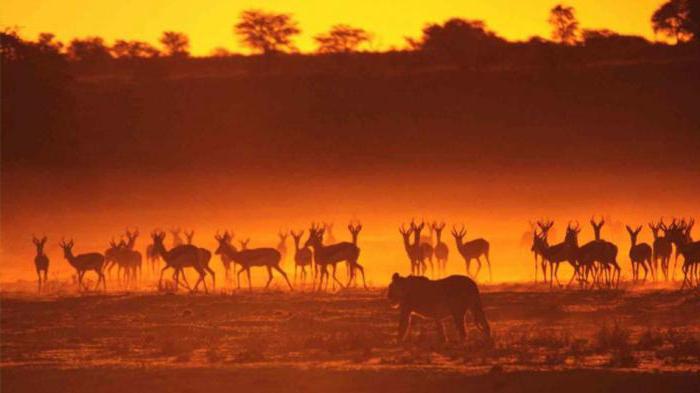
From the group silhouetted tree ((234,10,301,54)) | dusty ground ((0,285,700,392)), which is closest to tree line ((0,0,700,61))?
silhouetted tree ((234,10,301,54))

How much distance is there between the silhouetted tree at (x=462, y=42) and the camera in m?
82.1

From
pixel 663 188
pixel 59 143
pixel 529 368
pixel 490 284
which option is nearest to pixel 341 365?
pixel 529 368

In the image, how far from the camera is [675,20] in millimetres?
87125

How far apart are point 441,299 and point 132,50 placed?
8499 centimetres

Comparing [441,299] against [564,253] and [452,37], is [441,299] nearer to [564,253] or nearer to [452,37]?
[564,253]

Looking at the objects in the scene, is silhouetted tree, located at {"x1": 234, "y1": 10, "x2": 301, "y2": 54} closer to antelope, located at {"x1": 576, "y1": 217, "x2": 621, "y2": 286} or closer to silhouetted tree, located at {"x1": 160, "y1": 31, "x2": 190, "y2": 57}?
silhouetted tree, located at {"x1": 160, "y1": 31, "x2": 190, "y2": 57}

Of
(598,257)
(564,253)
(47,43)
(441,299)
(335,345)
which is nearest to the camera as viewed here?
(441,299)

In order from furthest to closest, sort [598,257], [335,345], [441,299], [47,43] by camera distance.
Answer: [47,43]
[598,257]
[335,345]
[441,299]

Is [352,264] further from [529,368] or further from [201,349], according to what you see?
[529,368]

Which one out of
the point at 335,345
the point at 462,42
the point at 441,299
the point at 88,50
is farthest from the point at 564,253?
the point at 88,50

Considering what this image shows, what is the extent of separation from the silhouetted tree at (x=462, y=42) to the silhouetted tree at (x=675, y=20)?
900 centimetres

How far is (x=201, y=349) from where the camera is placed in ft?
77.9

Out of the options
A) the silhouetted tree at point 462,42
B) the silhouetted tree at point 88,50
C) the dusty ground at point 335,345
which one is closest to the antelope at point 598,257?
the dusty ground at point 335,345

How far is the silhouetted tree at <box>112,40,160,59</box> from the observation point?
10279 cm
